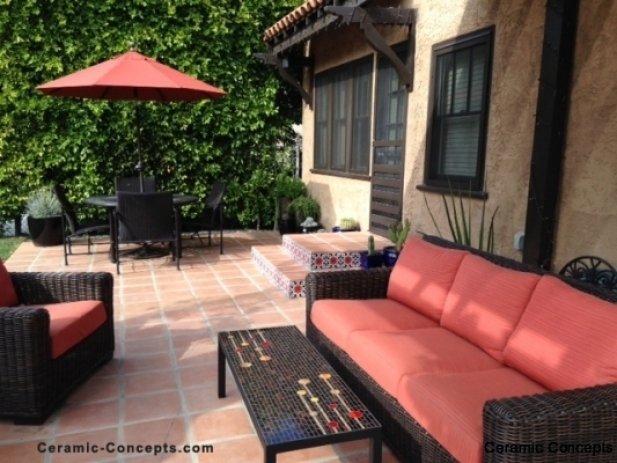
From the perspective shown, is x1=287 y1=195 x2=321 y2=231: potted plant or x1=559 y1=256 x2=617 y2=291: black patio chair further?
x1=287 y1=195 x2=321 y2=231: potted plant

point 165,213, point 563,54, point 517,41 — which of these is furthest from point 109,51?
point 563,54

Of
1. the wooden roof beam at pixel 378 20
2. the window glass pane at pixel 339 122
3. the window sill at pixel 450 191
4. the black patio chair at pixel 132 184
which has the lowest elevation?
the black patio chair at pixel 132 184

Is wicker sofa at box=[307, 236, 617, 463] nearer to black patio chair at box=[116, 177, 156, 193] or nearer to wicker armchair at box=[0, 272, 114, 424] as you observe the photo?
wicker armchair at box=[0, 272, 114, 424]

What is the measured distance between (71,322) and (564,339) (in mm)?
2572

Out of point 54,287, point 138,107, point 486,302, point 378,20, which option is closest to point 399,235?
point 378,20

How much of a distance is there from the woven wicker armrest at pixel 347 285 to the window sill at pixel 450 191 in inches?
57.2

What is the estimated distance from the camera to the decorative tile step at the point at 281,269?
5.17 meters

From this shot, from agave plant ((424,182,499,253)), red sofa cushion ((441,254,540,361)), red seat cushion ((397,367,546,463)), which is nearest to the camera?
red seat cushion ((397,367,546,463))

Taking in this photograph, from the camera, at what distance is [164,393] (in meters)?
3.13

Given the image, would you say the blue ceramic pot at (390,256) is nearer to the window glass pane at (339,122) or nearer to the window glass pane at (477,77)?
the window glass pane at (477,77)

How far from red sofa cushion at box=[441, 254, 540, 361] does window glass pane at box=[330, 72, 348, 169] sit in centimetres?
493

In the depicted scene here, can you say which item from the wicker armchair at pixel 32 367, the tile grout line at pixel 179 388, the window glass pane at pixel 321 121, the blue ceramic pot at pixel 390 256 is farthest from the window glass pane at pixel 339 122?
the wicker armchair at pixel 32 367

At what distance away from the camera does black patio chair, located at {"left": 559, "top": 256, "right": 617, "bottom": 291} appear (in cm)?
326

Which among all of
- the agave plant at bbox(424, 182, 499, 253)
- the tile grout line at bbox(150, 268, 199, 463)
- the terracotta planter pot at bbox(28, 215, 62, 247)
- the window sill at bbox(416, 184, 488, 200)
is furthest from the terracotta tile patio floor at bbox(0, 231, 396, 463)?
the window sill at bbox(416, 184, 488, 200)
